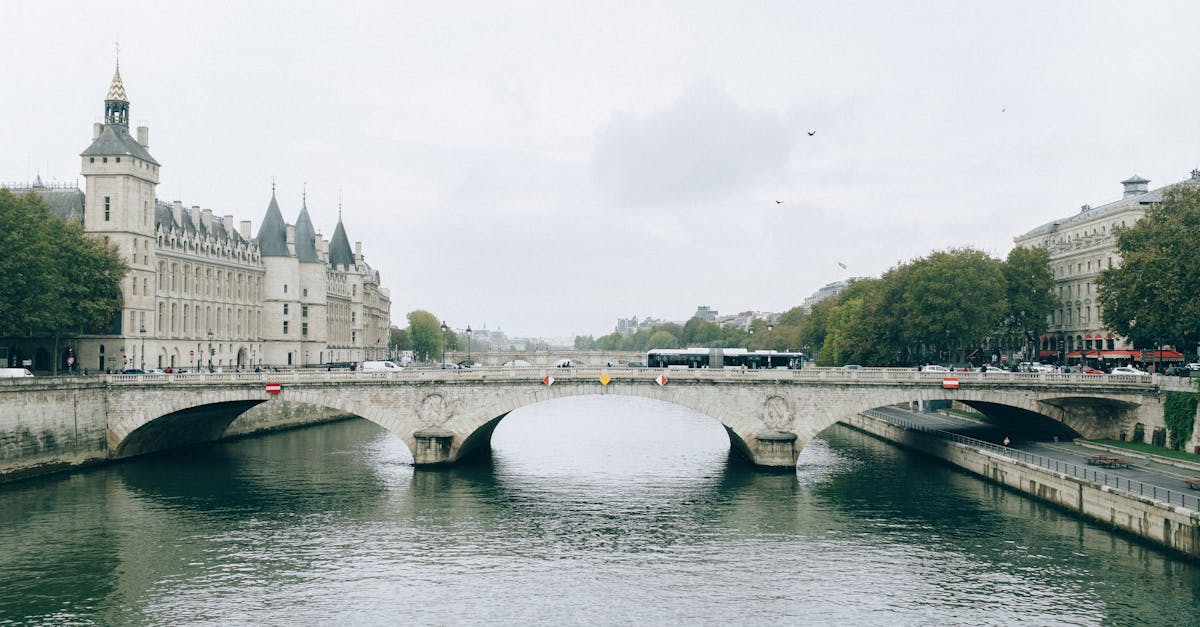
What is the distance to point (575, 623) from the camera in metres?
33.6

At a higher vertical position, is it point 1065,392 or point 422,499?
point 1065,392

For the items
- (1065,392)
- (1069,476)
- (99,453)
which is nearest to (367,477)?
(99,453)

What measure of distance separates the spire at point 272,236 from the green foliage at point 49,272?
39039mm

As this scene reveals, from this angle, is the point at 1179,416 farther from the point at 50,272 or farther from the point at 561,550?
the point at 50,272

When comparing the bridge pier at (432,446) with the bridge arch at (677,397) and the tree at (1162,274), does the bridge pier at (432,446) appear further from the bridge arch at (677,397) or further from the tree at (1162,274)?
the tree at (1162,274)

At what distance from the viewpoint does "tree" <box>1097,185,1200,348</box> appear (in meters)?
66.3

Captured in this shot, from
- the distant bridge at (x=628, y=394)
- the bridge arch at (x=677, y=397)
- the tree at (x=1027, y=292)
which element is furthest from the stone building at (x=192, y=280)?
the tree at (x=1027, y=292)

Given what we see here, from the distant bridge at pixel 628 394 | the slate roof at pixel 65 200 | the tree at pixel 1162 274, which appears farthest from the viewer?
the slate roof at pixel 65 200

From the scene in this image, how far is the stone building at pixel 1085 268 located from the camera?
104 m

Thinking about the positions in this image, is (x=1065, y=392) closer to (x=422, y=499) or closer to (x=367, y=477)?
(x=422, y=499)

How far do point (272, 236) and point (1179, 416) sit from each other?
337ft

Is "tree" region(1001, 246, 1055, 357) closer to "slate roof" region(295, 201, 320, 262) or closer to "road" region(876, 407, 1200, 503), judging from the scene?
"road" region(876, 407, 1200, 503)

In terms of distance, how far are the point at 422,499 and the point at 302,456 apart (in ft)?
75.4

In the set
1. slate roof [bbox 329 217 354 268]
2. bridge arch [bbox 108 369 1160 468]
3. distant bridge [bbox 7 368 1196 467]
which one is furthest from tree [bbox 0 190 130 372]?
slate roof [bbox 329 217 354 268]
